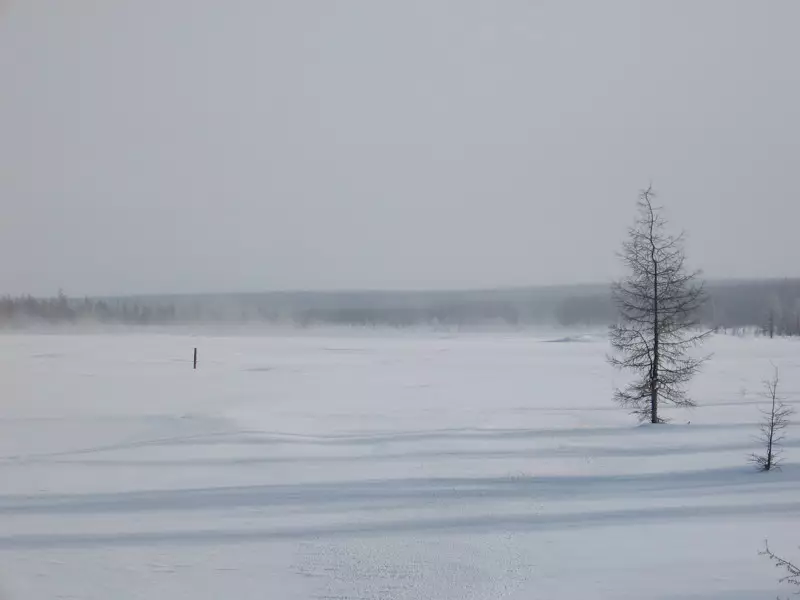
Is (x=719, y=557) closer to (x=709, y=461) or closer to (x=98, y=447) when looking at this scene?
(x=709, y=461)

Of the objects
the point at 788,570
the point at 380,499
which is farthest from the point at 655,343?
the point at 788,570

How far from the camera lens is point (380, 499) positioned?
10.7m

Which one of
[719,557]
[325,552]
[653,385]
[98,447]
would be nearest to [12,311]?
[98,447]

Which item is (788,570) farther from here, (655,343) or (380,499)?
(655,343)

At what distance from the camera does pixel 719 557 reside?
804 cm

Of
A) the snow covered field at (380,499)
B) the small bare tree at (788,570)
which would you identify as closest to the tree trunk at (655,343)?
the snow covered field at (380,499)

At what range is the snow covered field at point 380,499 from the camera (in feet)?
24.4

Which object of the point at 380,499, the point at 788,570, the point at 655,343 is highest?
the point at 655,343

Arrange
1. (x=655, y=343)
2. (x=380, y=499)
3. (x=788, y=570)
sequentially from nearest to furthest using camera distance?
(x=788, y=570) < (x=380, y=499) < (x=655, y=343)

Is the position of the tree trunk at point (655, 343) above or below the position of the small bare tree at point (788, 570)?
→ above

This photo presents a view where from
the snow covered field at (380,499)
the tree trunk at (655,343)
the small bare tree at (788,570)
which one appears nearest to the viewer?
the small bare tree at (788,570)

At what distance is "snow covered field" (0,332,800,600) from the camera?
744 centimetres

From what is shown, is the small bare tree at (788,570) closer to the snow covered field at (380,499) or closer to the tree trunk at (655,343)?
the snow covered field at (380,499)

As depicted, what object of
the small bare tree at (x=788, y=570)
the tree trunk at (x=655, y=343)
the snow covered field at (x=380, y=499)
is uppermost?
the tree trunk at (x=655, y=343)
